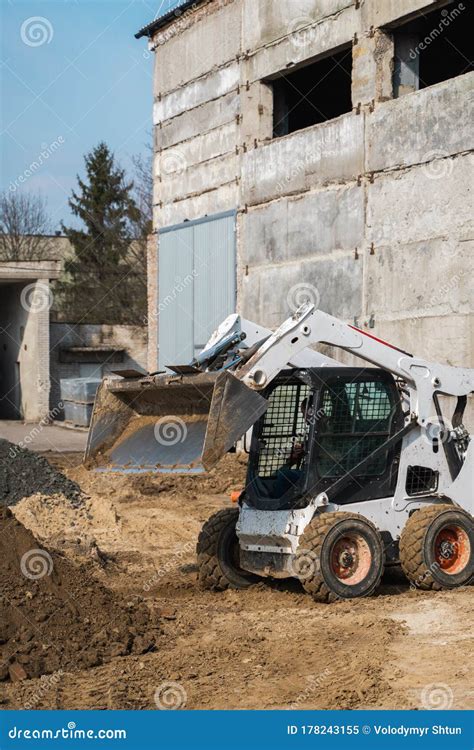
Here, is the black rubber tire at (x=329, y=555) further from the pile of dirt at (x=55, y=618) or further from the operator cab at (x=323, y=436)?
the pile of dirt at (x=55, y=618)

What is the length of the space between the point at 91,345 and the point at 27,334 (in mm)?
3194

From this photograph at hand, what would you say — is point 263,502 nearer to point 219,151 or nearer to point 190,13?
point 219,151

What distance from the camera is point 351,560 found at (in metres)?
9.91

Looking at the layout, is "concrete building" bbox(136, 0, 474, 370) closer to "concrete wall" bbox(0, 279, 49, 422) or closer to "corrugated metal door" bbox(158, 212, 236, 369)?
"corrugated metal door" bbox(158, 212, 236, 369)

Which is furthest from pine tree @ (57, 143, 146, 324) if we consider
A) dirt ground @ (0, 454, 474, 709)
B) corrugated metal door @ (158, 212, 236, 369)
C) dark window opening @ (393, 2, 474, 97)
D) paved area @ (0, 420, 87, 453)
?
dirt ground @ (0, 454, 474, 709)

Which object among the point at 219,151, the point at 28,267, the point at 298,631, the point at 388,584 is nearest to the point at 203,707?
the point at 298,631

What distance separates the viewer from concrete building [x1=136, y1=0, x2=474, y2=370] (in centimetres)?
1684

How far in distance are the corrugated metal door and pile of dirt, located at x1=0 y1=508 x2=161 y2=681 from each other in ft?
44.7

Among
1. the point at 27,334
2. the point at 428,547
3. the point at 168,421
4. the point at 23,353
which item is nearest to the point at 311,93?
the point at 168,421

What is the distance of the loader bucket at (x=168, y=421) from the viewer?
888 cm

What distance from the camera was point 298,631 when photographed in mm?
8938

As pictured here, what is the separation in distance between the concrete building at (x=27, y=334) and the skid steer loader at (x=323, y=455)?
2598 centimetres

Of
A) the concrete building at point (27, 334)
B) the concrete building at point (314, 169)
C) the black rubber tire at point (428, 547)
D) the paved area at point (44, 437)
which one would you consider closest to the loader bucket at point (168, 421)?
the black rubber tire at point (428, 547)

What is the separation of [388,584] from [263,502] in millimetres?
1838
